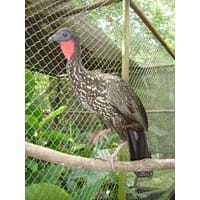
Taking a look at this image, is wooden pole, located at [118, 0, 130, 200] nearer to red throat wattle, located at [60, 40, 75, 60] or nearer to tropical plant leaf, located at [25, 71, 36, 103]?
red throat wattle, located at [60, 40, 75, 60]

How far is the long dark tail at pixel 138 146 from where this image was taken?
1.33 metres

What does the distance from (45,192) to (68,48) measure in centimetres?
38

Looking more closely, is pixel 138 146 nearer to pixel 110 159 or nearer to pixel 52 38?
pixel 110 159

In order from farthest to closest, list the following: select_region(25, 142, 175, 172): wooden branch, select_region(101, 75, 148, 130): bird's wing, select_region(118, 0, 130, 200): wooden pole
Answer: select_region(118, 0, 130, 200): wooden pole < select_region(101, 75, 148, 130): bird's wing < select_region(25, 142, 175, 172): wooden branch

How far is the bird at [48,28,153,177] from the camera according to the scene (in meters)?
1.25

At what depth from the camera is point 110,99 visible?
1.27 m

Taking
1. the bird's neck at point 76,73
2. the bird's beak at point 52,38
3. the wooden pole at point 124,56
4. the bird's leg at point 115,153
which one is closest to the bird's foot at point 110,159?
the bird's leg at point 115,153

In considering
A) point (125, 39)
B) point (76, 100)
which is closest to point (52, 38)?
point (76, 100)

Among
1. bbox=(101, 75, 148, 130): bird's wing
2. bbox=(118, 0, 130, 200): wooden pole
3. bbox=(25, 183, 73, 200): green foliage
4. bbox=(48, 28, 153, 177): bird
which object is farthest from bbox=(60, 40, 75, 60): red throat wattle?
bbox=(25, 183, 73, 200): green foliage

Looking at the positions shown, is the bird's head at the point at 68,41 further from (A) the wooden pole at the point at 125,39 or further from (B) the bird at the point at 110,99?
(A) the wooden pole at the point at 125,39

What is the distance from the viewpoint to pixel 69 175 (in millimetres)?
1288
